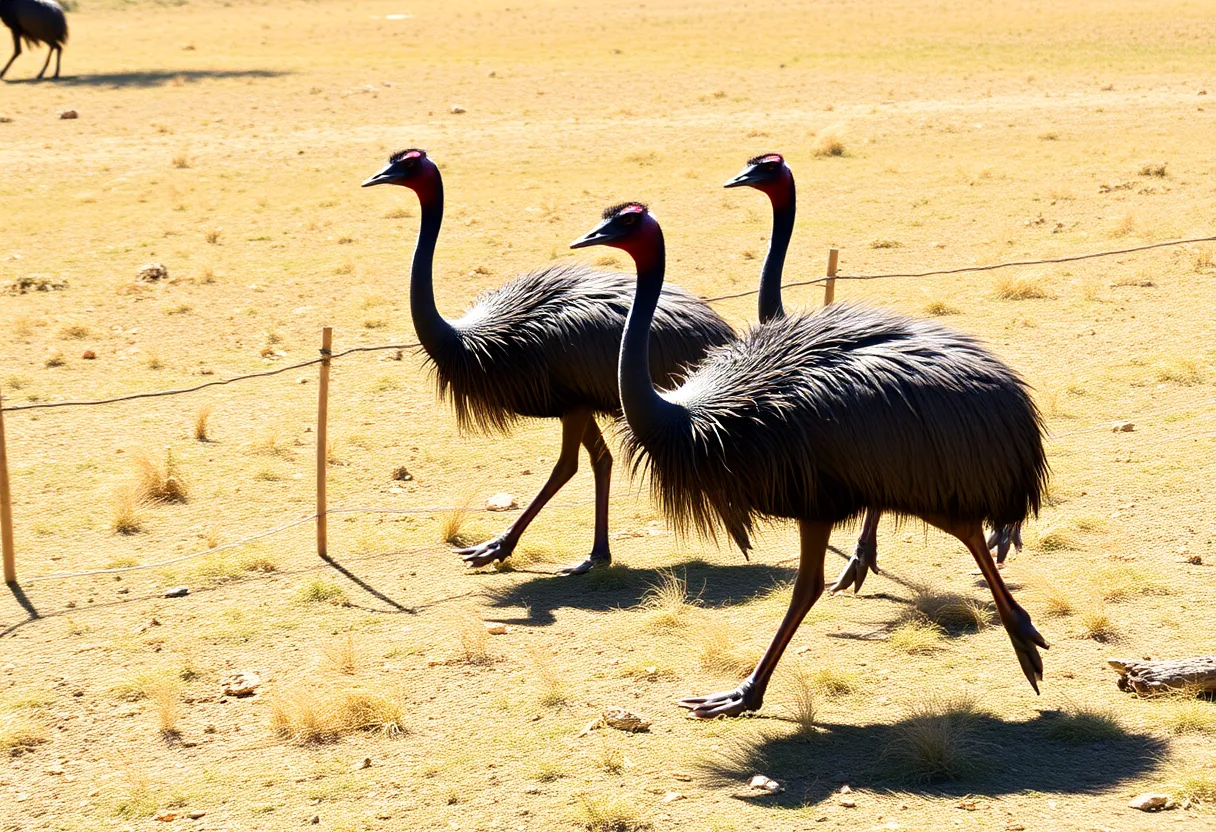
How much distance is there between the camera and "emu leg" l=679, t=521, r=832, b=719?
6281mm

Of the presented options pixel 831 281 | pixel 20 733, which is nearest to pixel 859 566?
pixel 831 281

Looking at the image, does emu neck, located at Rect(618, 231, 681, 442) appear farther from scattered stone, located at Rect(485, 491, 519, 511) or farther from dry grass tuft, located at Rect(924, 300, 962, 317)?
dry grass tuft, located at Rect(924, 300, 962, 317)

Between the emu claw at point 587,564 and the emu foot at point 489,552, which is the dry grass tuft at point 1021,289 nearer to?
the emu claw at point 587,564

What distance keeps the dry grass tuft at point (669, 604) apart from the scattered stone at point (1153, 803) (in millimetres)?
2620

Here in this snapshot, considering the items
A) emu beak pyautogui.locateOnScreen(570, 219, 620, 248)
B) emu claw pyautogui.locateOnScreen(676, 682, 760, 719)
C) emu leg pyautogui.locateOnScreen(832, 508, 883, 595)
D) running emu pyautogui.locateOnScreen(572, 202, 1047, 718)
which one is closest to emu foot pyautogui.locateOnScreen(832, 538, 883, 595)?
emu leg pyautogui.locateOnScreen(832, 508, 883, 595)

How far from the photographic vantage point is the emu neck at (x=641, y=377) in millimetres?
6203

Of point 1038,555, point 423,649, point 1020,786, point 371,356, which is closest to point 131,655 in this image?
point 423,649

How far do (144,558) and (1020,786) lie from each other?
5358 millimetres

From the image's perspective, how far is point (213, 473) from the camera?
10.2 meters

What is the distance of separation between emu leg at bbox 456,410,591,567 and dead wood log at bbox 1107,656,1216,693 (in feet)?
10.8

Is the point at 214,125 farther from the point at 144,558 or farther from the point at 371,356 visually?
the point at 144,558

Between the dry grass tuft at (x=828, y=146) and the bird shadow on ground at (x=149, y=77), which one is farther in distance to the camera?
the bird shadow on ground at (x=149, y=77)

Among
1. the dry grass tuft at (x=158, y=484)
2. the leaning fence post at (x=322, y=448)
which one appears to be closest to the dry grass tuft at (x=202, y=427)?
the dry grass tuft at (x=158, y=484)

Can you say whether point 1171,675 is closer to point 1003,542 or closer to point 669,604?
point 1003,542
